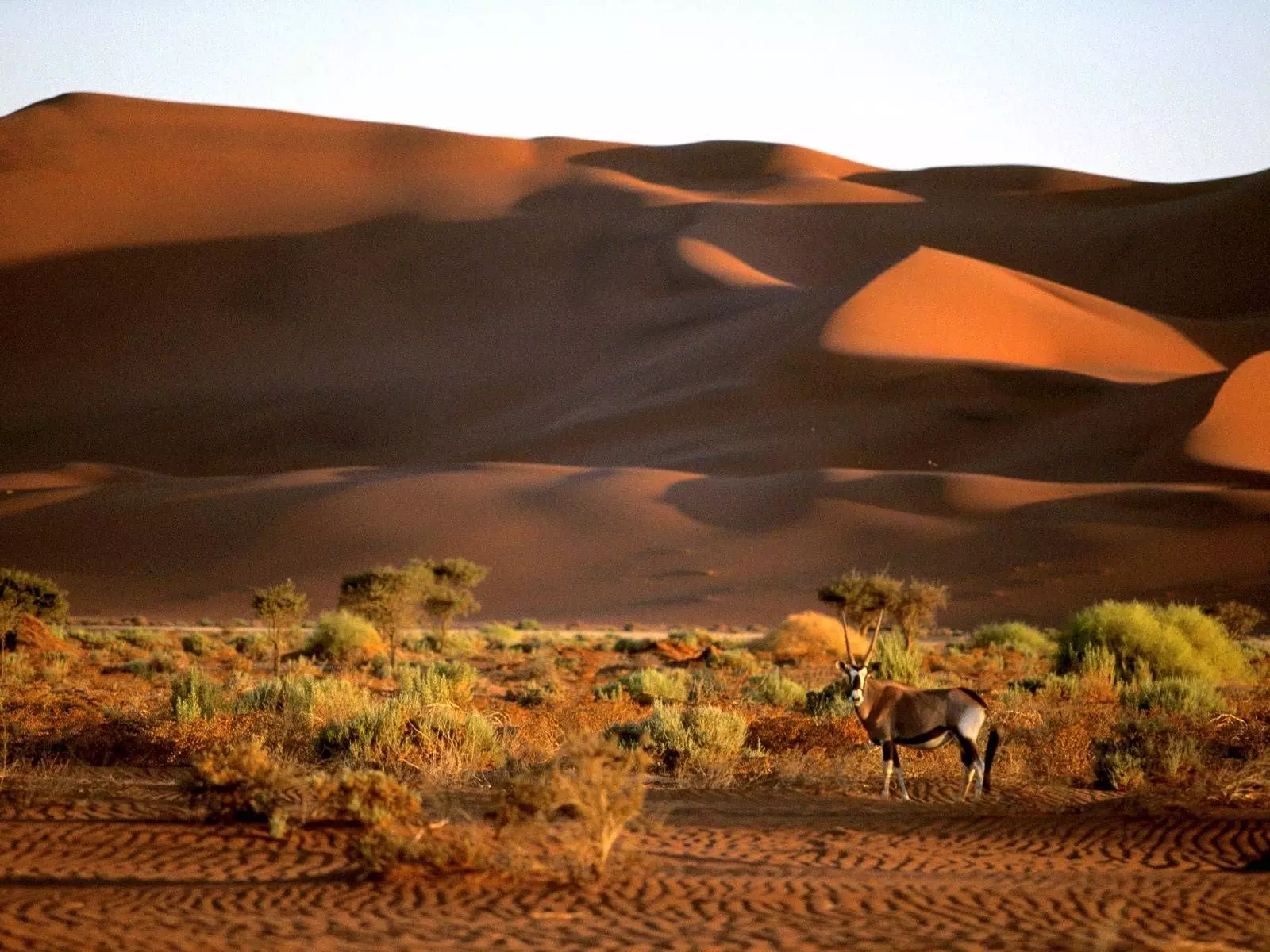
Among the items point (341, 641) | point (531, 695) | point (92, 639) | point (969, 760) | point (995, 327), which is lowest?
point (92, 639)

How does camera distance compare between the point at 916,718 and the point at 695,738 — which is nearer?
the point at 916,718

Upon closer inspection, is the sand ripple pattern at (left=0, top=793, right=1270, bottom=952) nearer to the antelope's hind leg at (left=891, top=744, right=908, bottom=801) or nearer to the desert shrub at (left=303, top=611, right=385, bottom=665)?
the antelope's hind leg at (left=891, top=744, right=908, bottom=801)

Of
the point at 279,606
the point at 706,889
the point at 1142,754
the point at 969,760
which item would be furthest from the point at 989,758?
the point at 279,606

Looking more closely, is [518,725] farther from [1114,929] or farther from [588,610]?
[588,610]

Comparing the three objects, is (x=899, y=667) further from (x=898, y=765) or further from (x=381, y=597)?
(x=381, y=597)

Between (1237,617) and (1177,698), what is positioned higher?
(1177,698)

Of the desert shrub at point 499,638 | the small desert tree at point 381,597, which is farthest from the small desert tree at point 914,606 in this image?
the small desert tree at point 381,597

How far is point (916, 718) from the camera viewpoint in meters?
11.2

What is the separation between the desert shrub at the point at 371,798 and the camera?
8.98 m

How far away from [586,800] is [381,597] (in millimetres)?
22185

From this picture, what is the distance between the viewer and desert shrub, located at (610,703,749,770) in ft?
42.7

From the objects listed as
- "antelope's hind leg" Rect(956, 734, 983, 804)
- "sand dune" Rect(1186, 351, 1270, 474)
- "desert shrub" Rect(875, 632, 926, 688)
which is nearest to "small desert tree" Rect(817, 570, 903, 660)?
"desert shrub" Rect(875, 632, 926, 688)

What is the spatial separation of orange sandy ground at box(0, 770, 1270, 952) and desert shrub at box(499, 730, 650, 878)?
0.71 ft

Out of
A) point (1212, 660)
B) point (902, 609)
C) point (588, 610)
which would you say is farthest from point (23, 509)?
point (1212, 660)
